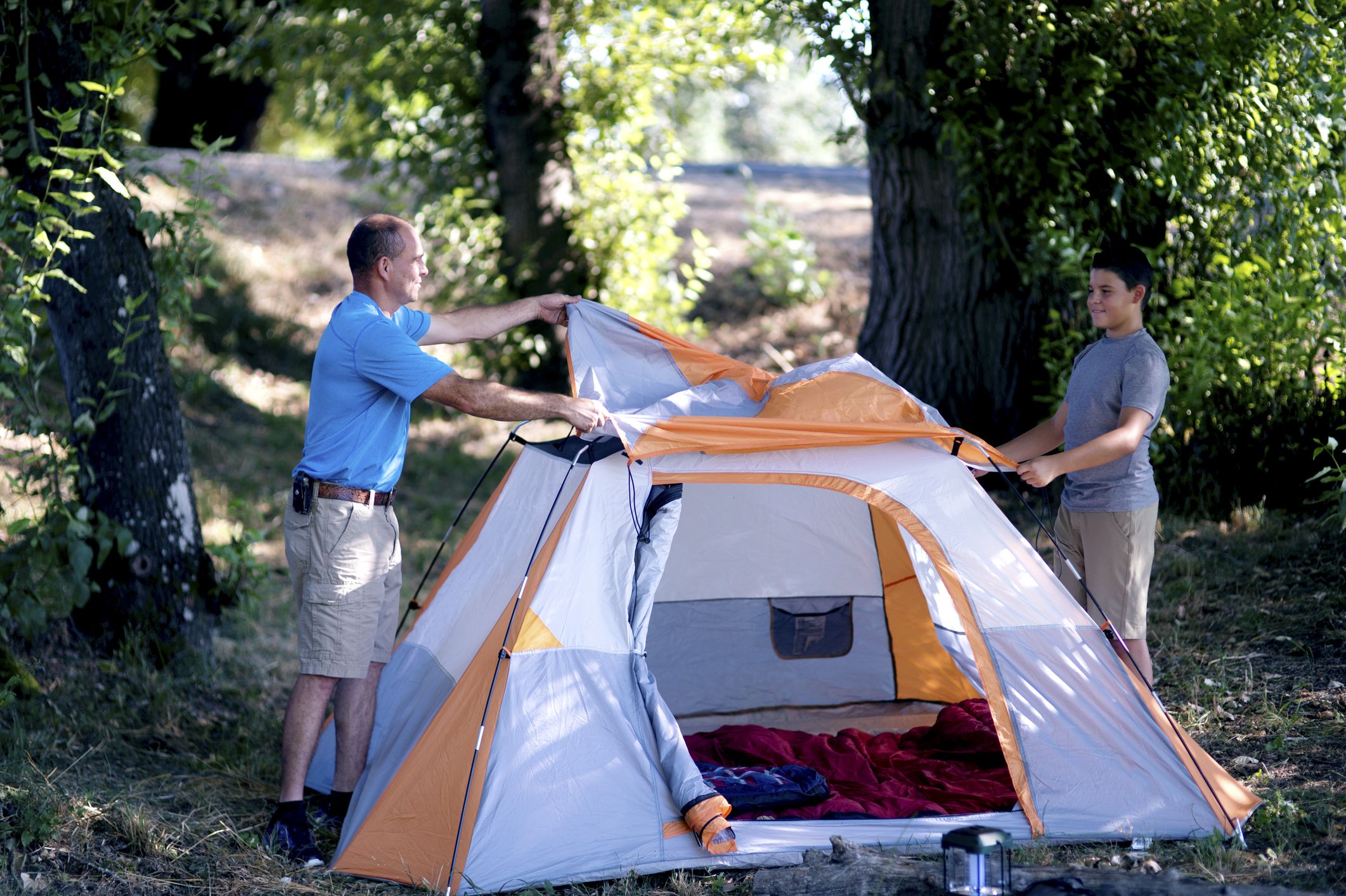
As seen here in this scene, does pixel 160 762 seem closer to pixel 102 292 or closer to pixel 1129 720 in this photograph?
pixel 102 292

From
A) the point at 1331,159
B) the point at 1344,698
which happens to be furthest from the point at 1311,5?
the point at 1344,698

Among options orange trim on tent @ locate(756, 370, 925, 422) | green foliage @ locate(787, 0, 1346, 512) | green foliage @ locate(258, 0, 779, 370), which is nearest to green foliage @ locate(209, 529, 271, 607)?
orange trim on tent @ locate(756, 370, 925, 422)

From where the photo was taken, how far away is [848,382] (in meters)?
3.51

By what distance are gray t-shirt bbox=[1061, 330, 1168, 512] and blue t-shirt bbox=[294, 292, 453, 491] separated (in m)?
1.95

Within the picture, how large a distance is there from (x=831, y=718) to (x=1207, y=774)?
151cm

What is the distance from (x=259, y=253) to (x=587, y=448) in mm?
7710

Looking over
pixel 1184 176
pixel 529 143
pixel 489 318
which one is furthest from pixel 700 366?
pixel 529 143

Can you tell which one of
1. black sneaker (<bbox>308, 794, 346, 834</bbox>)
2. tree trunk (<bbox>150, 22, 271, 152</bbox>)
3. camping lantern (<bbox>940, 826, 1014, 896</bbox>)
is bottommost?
black sneaker (<bbox>308, 794, 346, 834</bbox>)

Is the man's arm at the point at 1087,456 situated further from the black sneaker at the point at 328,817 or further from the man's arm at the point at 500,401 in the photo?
the black sneaker at the point at 328,817

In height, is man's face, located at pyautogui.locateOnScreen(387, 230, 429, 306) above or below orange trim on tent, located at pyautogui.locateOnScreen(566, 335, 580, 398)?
above

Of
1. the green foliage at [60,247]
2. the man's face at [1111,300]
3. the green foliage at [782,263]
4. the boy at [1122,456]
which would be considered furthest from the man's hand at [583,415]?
the green foliage at [782,263]

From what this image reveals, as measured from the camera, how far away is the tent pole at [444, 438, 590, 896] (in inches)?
119

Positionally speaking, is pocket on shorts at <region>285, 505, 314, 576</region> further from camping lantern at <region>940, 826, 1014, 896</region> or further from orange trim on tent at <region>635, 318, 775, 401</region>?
camping lantern at <region>940, 826, 1014, 896</region>

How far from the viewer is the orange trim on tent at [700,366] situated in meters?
3.82
